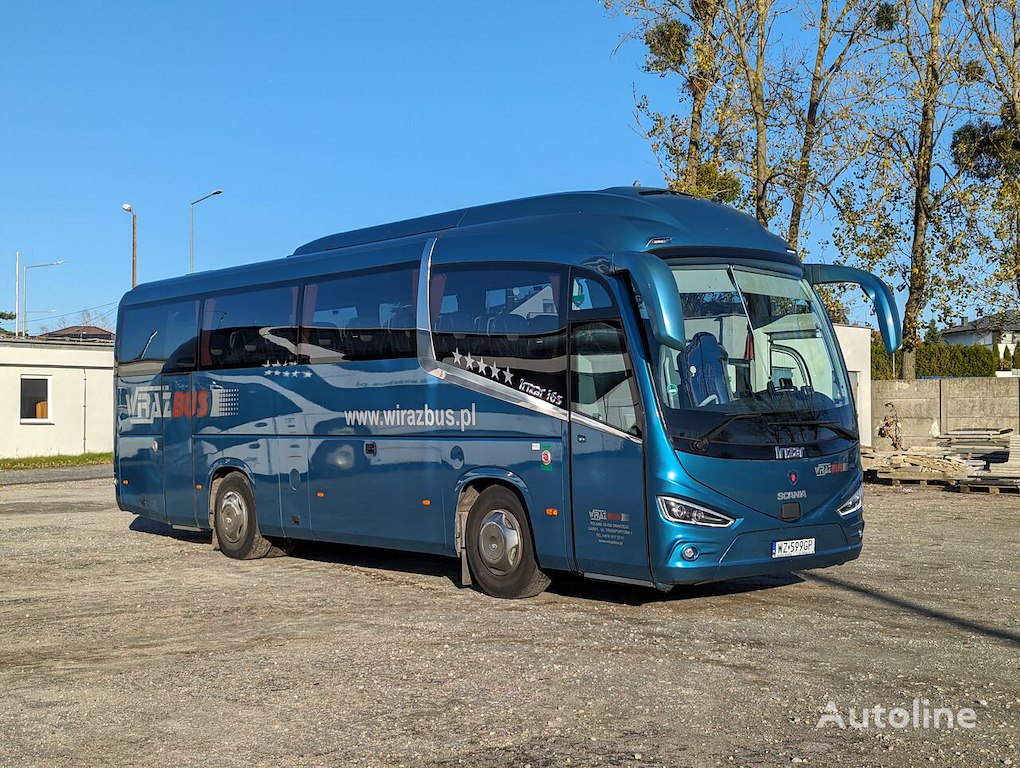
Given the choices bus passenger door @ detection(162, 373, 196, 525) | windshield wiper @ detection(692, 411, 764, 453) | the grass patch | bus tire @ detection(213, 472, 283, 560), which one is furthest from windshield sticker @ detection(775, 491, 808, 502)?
the grass patch

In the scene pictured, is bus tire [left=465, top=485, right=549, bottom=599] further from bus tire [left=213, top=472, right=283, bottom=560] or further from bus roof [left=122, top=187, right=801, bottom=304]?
bus tire [left=213, top=472, right=283, bottom=560]

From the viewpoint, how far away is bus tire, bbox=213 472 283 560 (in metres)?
14.7

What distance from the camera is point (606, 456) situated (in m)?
10.1

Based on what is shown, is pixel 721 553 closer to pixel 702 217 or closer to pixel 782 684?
pixel 782 684

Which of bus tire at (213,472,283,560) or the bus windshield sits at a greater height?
the bus windshield

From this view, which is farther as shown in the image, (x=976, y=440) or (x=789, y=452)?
(x=976, y=440)

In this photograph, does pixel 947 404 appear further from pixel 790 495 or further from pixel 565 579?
pixel 790 495

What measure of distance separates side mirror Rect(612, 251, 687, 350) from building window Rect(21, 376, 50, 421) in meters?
32.7

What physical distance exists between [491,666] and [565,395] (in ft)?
9.70

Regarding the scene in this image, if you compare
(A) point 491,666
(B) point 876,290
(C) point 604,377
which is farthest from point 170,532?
(B) point 876,290

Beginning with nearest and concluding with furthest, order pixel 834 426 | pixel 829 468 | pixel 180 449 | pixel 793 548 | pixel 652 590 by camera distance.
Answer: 1. pixel 793 548
2. pixel 829 468
3. pixel 834 426
4. pixel 652 590
5. pixel 180 449

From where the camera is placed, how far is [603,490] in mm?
10117

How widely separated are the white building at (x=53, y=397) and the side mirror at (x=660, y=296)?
106ft

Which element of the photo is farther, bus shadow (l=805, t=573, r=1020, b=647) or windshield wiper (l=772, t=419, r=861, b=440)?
windshield wiper (l=772, t=419, r=861, b=440)
